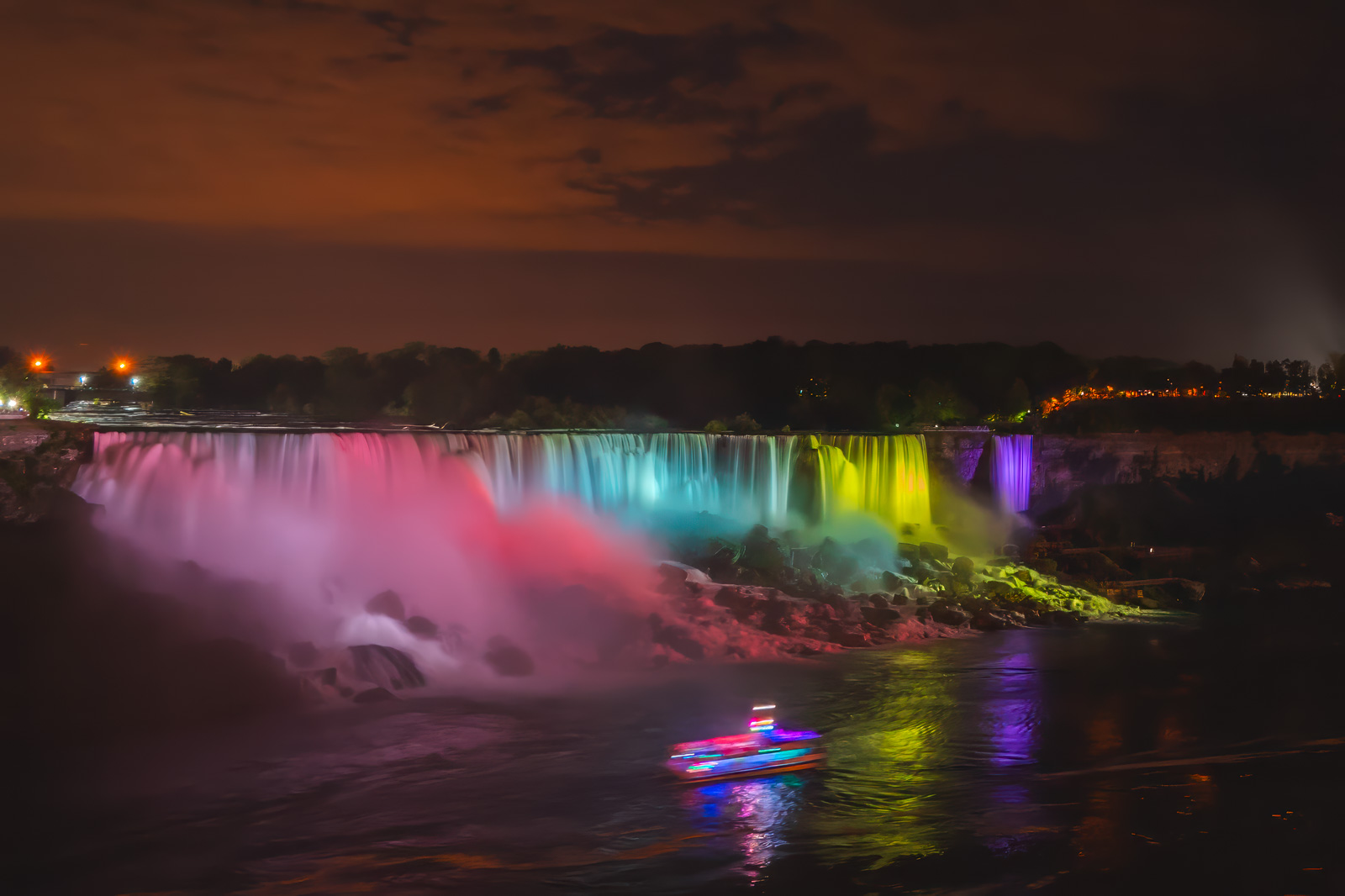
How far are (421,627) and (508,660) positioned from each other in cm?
251

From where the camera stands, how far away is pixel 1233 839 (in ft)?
51.3

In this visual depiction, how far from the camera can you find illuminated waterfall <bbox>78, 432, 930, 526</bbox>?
2977cm

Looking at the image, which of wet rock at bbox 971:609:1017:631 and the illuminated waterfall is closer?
the illuminated waterfall

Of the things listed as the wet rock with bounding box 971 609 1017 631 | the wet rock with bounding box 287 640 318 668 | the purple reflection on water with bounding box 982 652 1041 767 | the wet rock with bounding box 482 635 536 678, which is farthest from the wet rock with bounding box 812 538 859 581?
the wet rock with bounding box 287 640 318 668

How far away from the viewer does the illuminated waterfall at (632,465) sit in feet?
97.7

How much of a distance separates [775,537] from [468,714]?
60.8 feet

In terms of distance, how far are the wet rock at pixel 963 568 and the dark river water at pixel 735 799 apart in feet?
34.7

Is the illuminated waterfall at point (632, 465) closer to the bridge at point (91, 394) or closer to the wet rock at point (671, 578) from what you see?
the wet rock at point (671, 578)

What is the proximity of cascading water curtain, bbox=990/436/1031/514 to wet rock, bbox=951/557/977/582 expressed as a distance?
9428mm

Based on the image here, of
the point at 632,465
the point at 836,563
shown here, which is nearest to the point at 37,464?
the point at 632,465

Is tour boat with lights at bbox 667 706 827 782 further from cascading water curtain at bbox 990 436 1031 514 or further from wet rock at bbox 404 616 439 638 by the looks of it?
cascading water curtain at bbox 990 436 1031 514

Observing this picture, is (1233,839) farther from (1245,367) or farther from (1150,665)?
(1245,367)

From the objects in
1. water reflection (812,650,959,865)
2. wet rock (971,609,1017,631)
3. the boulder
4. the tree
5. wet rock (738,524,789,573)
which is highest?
the tree

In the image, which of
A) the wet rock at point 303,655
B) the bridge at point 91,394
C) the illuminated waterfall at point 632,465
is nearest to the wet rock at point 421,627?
the wet rock at point 303,655
